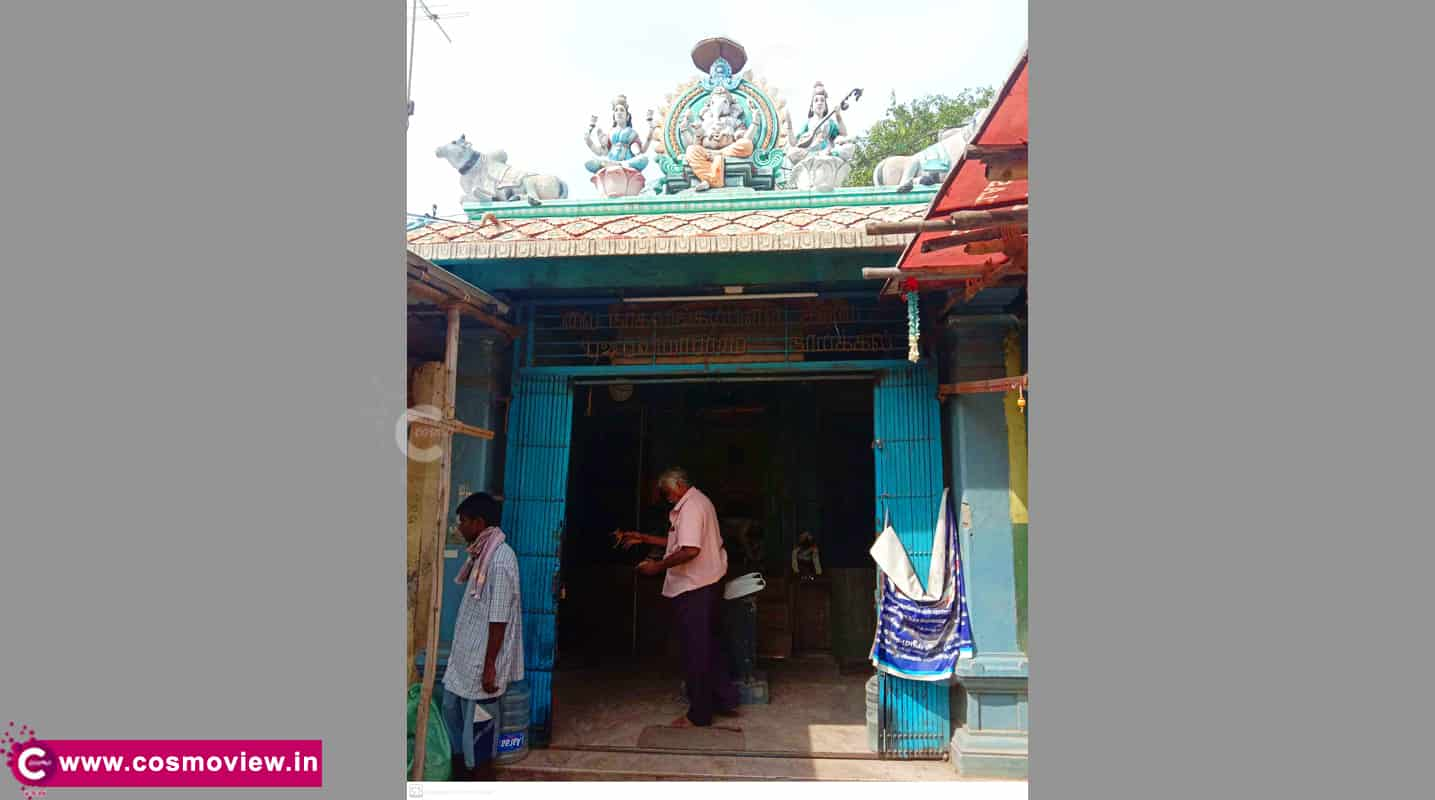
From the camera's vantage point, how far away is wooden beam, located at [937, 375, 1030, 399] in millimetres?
4098

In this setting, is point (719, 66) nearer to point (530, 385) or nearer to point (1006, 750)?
point (530, 385)

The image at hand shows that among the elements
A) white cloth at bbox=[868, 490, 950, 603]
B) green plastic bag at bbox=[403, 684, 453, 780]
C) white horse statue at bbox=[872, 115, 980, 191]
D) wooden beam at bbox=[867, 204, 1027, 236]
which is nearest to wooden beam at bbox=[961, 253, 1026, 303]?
wooden beam at bbox=[867, 204, 1027, 236]

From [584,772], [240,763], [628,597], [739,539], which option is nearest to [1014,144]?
[240,763]

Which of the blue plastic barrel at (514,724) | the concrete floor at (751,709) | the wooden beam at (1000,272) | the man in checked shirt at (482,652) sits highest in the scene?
the wooden beam at (1000,272)

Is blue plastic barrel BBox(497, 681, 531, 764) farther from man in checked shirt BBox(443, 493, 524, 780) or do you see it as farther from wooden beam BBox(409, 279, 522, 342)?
wooden beam BBox(409, 279, 522, 342)

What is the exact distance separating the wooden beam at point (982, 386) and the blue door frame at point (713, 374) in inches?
5.6

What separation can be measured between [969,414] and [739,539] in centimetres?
351

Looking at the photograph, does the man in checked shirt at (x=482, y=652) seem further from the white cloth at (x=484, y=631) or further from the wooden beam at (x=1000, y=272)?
the wooden beam at (x=1000, y=272)

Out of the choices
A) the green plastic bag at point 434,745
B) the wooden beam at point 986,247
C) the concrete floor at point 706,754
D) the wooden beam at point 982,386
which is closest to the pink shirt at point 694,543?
the concrete floor at point 706,754

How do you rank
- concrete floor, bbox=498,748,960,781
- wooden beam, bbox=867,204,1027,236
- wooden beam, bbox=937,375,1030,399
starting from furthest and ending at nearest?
concrete floor, bbox=498,748,960,781
wooden beam, bbox=937,375,1030,399
wooden beam, bbox=867,204,1027,236

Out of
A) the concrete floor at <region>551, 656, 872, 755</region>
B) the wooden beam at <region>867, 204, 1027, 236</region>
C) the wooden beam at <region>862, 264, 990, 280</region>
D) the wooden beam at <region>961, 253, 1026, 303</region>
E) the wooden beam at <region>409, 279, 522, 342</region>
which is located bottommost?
the concrete floor at <region>551, 656, 872, 755</region>

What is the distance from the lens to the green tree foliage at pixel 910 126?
75.3 ft

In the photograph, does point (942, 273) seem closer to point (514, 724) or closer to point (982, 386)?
point (982, 386)

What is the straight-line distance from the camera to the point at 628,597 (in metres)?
7.66
